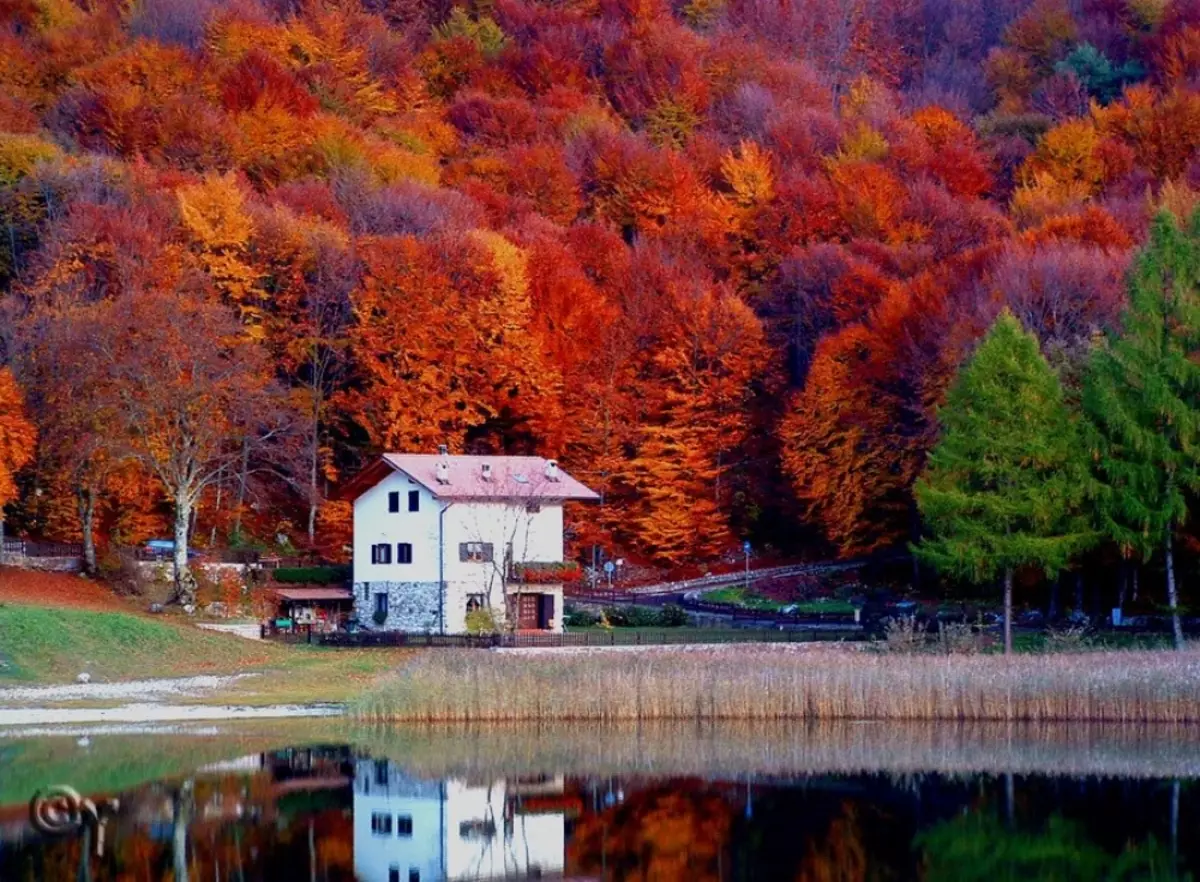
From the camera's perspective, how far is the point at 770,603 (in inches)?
2906

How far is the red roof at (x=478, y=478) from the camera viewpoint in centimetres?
6856

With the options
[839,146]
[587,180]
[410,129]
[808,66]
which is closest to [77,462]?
[587,180]

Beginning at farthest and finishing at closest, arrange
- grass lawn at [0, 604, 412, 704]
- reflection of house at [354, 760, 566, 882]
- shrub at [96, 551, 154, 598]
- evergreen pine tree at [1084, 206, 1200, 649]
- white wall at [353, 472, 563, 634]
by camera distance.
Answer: white wall at [353, 472, 563, 634], shrub at [96, 551, 154, 598], evergreen pine tree at [1084, 206, 1200, 649], grass lawn at [0, 604, 412, 704], reflection of house at [354, 760, 566, 882]

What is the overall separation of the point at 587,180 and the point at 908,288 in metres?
31.3

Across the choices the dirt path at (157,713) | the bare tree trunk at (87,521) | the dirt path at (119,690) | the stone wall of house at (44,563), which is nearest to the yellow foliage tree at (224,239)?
the bare tree trunk at (87,521)

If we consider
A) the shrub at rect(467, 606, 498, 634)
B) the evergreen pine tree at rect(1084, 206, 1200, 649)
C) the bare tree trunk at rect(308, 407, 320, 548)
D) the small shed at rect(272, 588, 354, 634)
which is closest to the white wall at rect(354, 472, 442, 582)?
the small shed at rect(272, 588, 354, 634)

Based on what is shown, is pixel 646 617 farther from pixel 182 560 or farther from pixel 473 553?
pixel 182 560

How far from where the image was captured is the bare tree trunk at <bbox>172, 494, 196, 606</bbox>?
213 feet

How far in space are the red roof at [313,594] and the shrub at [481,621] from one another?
4.96 metres

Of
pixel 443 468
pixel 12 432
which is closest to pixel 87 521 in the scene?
pixel 12 432

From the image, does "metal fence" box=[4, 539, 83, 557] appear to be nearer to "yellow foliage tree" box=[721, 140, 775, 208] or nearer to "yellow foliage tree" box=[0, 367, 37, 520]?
"yellow foliage tree" box=[0, 367, 37, 520]

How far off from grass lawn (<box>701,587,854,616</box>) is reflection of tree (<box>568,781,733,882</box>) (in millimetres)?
36014

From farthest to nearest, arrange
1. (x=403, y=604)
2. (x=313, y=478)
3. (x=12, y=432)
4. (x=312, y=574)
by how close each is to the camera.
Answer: (x=313, y=478), (x=312, y=574), (x=403, y=604), (x=12, y=432)

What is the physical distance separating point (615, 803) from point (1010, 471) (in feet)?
94.9
